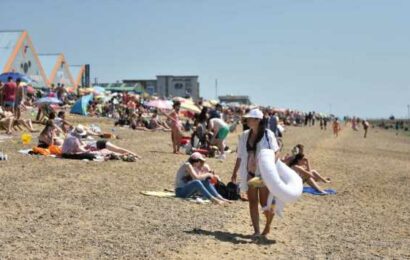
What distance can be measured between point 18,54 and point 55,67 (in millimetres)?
11382

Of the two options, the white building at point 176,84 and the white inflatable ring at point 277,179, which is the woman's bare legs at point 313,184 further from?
the white building at point 176,84

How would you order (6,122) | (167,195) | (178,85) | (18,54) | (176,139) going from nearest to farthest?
1. (167,195)
2. (176,139)
3. (6,122)
4. (18,54)
5. (178,85)

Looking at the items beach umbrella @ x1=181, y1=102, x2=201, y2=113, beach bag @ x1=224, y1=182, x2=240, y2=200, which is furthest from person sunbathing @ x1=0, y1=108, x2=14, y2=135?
beach umbrella @ x1=181, y1=102, x2=201, y2=113

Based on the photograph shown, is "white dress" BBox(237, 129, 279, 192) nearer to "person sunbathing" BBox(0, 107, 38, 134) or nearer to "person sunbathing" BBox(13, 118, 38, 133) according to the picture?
"person sunbathing" BBox(0, 107, 38, 134)

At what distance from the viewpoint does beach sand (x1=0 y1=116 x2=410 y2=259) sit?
6.45m

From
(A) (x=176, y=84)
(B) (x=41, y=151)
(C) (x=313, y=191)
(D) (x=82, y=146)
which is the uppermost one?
(A) (x=176, y=84)

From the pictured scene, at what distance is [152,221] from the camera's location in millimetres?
7840

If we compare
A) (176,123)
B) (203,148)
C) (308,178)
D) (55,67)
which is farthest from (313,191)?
(55,67)

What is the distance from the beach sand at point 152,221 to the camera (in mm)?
6453

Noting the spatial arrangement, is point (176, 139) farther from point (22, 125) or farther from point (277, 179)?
point (277, 179)

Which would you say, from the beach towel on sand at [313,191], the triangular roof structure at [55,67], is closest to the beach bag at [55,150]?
the beach towel on sand at [313,191]

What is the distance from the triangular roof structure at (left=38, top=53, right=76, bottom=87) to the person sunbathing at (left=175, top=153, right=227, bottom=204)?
42.3 meters

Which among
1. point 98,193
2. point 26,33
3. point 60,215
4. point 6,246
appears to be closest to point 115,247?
point 6,246

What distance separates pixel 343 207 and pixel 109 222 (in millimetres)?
4730
